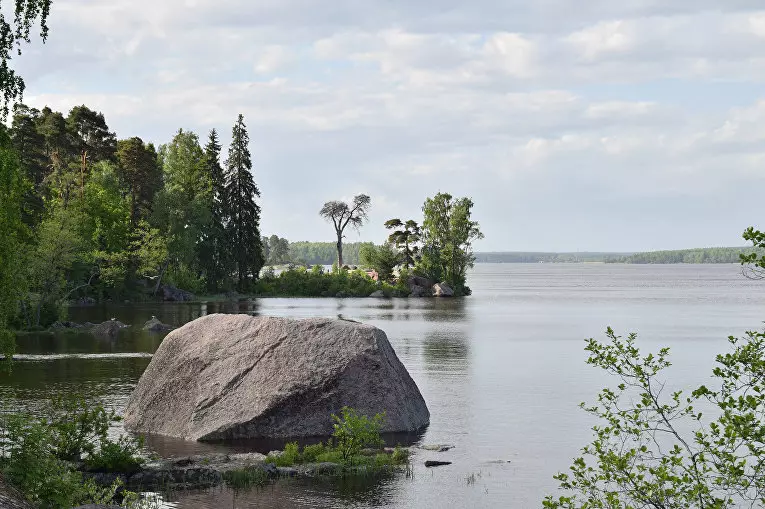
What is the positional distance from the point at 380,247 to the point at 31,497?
348ft

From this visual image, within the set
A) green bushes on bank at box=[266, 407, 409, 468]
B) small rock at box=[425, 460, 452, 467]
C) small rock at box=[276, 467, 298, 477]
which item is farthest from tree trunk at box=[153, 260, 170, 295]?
small rock at box=[276, 467, 298, 477]

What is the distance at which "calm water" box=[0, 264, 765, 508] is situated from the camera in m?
17.7

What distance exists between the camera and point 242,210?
10306cm

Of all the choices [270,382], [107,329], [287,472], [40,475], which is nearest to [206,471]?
[287,472]

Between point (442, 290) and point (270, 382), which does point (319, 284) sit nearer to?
point (442, 290)

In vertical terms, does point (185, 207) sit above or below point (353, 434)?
above

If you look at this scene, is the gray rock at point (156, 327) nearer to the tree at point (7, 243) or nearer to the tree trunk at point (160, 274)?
the tree at point (7, 243)

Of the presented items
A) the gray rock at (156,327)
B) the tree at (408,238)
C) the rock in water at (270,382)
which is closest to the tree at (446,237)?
the tree at (408,238)

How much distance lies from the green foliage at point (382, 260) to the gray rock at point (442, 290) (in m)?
6.78

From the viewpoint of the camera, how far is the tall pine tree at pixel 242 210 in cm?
10212

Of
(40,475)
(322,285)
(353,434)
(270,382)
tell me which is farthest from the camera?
(322,285)

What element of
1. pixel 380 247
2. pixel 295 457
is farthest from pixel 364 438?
pixel 380 247

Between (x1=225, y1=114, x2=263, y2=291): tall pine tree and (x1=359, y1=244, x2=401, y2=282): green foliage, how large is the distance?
1805 cm

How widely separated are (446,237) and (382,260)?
29.1ft
